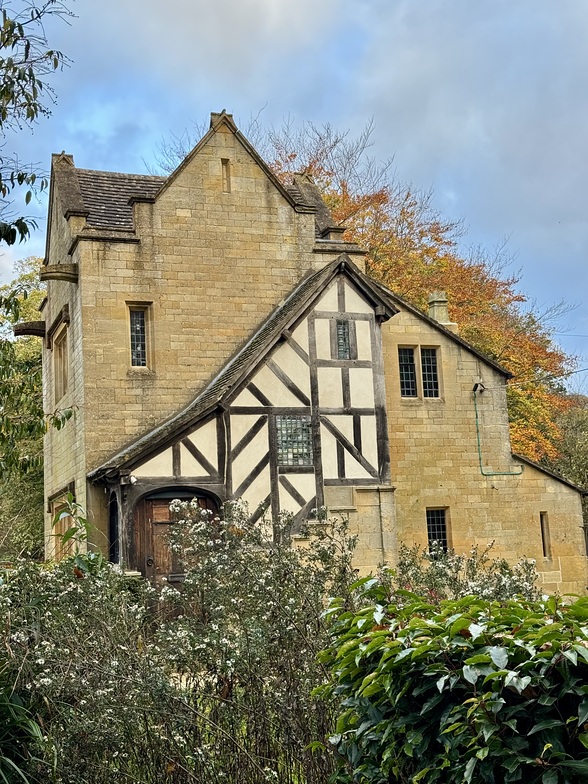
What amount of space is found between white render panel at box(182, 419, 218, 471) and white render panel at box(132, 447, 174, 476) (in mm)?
508

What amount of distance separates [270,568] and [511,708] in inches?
116

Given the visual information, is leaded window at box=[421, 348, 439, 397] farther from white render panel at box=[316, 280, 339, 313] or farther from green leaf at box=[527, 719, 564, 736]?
green leaf at box=[527, 719, 564, 736]

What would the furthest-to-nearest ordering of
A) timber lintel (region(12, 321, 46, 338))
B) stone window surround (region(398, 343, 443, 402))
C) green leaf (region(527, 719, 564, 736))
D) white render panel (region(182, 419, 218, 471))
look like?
timber lintel (region(12, 321, 46, 338)), stone window surround (region(398, 343, 443, 402)), white render panel (region(182, 419, 218, 471)), green leaf (region(527, 719, 564, 736))

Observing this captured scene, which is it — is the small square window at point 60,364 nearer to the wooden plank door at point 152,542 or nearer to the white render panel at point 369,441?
the wooden plank door at point 152,542

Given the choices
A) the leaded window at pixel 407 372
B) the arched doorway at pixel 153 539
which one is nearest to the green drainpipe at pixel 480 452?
the leaded window at pixel 407 372

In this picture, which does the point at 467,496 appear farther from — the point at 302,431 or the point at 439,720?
the point at 439,720

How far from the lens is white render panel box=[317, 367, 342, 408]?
59.2 feet

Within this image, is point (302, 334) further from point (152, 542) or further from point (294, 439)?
point (152, 542)

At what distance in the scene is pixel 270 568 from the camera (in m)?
6.75

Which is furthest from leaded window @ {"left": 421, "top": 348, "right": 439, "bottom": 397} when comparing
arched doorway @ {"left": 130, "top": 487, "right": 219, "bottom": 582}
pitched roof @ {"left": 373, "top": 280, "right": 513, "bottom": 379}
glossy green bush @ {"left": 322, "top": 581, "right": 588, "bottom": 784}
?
glossy green bush @ {"left": 322, "top": 581, "right": 588, "bottom": 784}

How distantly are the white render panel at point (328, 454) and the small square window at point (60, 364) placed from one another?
555 cm

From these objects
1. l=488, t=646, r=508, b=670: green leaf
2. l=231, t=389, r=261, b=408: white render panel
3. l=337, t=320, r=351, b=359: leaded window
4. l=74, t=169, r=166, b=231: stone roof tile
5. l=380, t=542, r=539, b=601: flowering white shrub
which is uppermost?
l=74, t=169, r=166, b=231: stone roof tile

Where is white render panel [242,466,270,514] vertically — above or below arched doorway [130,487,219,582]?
above

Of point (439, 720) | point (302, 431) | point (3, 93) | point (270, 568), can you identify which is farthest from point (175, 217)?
point (439, 720)
